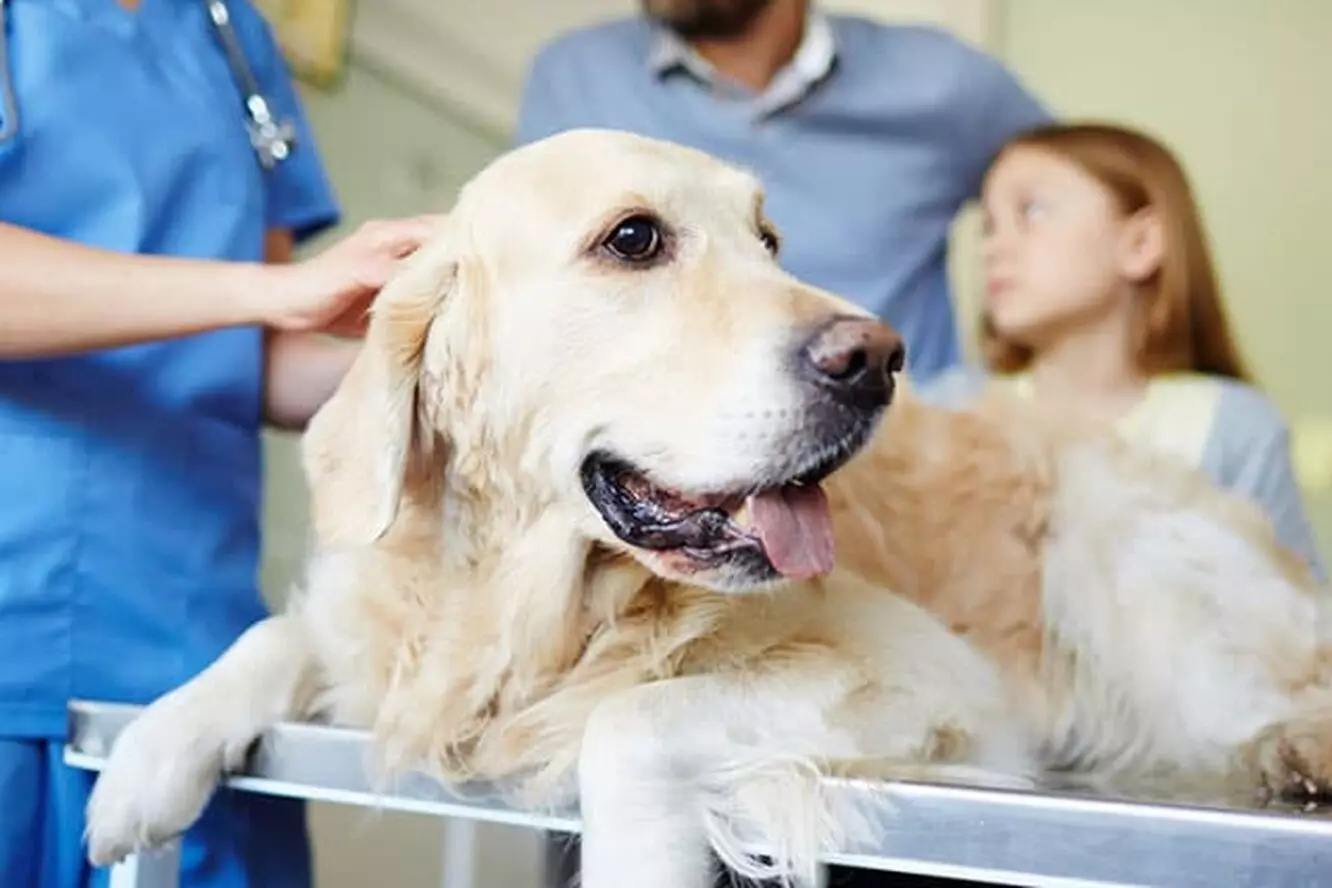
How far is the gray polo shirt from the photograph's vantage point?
1921 mm

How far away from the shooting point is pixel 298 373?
1.36m

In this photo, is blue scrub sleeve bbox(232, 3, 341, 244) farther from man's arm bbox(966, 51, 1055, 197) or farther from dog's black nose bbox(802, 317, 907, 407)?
man's arm bbox(966, 51, 1055, 197)

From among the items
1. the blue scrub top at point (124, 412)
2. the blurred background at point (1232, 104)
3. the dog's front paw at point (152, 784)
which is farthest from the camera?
the blurred background at point (1232, 104)

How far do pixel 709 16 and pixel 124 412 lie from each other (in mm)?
1016

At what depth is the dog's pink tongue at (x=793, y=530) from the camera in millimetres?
945

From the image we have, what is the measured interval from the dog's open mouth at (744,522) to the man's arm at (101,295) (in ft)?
1.10

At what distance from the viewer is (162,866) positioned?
3.49ft

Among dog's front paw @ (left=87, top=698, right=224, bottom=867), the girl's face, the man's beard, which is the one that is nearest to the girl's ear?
the girl's face

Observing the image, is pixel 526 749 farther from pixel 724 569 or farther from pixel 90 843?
pixel 90 843

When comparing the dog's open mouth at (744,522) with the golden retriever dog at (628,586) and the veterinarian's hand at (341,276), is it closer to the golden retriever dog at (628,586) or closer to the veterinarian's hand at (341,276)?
the golden retriever dog at (628,586)

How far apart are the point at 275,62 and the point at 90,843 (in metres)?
0.76

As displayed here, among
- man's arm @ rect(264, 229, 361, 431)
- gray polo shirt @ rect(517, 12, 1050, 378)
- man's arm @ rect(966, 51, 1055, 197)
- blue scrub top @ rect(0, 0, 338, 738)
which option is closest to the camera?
blue scrub top @ rect(0, 0, 338, 738)

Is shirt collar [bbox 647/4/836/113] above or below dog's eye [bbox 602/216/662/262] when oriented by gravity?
above

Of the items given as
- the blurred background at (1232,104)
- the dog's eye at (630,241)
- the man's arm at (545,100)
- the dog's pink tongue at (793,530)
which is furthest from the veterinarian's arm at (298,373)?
the blurred background at (1232,104)
